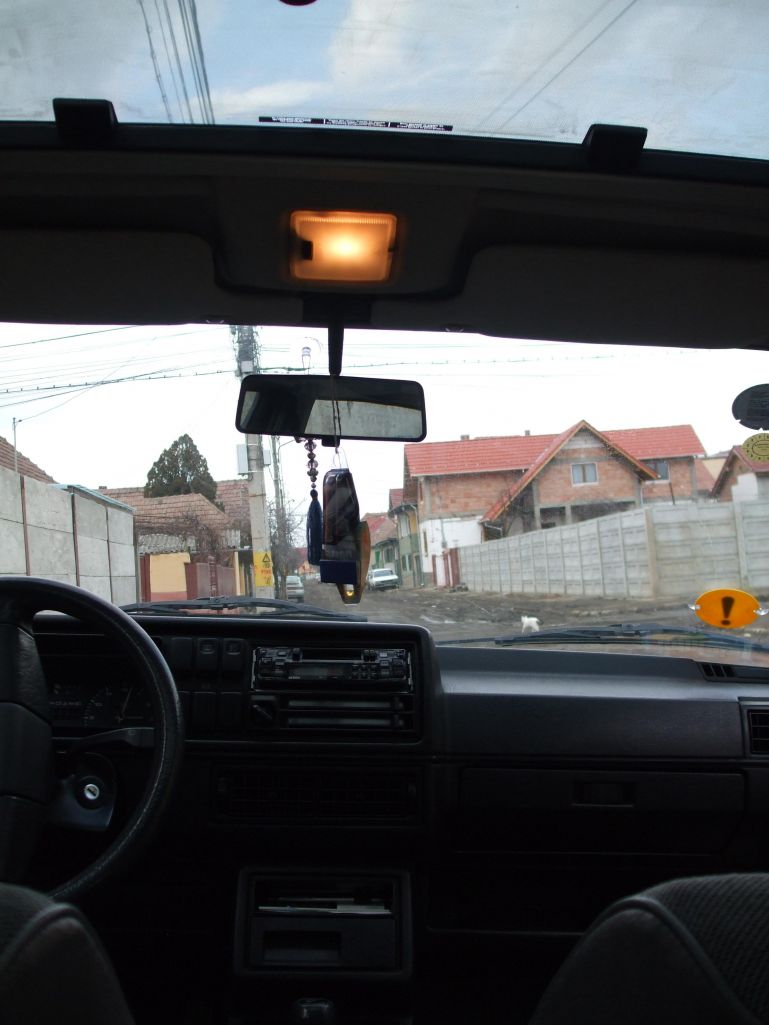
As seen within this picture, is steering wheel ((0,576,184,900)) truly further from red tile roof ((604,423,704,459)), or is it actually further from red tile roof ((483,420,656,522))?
red tile roof ((604,423,704,459))

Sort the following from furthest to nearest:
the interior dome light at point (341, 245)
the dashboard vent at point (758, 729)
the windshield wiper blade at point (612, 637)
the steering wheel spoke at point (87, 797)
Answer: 1. the windshield wiper blade at point (612, 637)
2. the dashboard vent at point (758, 729)
3. the interior dome light at point (341, 245)
4. the steering wheel spoke at point (87, 797)

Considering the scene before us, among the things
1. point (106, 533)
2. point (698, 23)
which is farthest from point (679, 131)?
point (106, 533)

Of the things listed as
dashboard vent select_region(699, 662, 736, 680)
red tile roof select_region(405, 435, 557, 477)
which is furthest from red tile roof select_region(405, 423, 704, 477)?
dashboard vent select_region(699, 662, 736, 680)

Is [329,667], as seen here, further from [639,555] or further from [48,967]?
[48,967]

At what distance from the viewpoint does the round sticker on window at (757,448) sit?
Result: 121 inches

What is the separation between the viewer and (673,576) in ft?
10.6

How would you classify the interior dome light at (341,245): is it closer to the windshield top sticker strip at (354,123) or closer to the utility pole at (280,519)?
the windshield top sticker strip at (354,123)

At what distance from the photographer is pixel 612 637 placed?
3295 millimetres

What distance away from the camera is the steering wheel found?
6.07 ft

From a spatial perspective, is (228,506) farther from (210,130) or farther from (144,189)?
(210,130)

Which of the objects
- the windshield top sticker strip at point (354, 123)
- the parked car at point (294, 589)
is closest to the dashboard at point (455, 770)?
the parked car at point (294, 589)


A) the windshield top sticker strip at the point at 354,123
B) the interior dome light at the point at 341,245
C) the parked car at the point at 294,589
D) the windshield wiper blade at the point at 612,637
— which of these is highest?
the windshield top sticker strip at the point at 354,123

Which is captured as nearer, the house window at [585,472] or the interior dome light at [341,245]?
the interior dome light at [341,245]

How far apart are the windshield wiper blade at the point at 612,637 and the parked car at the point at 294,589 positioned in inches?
21.5
